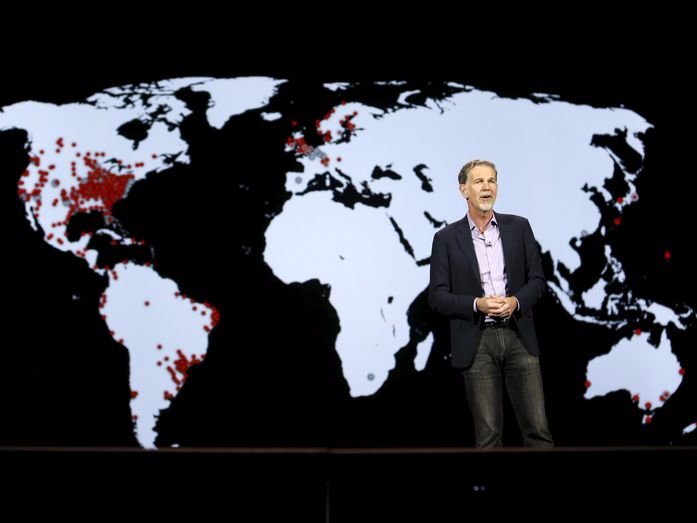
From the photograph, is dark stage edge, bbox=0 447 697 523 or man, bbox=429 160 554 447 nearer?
dark stage edge, bbox=0 447 697 523

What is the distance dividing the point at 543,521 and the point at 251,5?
2.57m

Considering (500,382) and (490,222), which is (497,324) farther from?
(490,222)

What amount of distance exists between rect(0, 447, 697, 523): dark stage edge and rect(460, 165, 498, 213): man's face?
3.63 ft

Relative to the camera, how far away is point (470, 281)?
6.95 ft

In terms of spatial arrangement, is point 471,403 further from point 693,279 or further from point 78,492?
point 693,279

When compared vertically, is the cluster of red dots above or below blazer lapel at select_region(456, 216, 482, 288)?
above

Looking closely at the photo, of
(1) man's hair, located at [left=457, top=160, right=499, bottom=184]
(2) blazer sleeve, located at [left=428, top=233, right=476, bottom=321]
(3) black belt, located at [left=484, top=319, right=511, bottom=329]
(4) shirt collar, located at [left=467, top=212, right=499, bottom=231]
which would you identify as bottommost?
(3) black belt, located at [left=484, top=319, right=511, bottom=329]

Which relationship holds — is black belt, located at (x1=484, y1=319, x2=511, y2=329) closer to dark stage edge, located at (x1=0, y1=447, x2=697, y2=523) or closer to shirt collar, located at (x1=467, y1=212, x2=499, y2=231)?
shirt collar, located at (x1=467, y1=212, x2=499, y2=231)

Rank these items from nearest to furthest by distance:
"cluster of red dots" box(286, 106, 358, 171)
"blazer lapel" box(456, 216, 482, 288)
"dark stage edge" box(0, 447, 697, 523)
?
"dark stage edge" box(0, 447, 697, 523) < "blazer lapel" box(456, 216, 482, 288) < "cluster of red dots" box(286, 106, 358, 171)

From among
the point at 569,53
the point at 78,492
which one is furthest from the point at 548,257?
the point at 78,492

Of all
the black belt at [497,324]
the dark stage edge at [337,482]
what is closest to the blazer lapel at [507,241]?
the black belt at [497,324]

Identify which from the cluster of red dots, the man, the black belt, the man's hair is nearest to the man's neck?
the man

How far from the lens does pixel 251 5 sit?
2.92 m

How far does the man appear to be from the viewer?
79.1 inches
